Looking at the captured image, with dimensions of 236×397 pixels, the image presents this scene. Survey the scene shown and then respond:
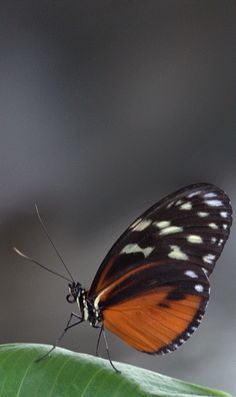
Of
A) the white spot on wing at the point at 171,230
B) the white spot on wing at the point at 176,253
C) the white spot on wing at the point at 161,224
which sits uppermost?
the white spot on wing at the point at 161,224

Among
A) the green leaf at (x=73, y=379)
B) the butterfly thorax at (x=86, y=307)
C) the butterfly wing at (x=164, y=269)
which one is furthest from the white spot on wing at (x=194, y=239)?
the green leaf at (x=73, y=379)

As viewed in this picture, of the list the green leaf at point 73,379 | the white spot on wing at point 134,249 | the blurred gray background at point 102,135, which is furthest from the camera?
the blurred gray background at point 102,135

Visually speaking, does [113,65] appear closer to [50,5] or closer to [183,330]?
[50,5]

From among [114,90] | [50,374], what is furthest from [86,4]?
[50,374]

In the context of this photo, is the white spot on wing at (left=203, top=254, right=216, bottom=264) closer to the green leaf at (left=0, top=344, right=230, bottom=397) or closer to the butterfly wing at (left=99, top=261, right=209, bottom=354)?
the butterfly wing at (left=99, top=261, right=209, bottom=354)

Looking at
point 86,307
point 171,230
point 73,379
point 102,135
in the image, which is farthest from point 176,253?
point 102,135

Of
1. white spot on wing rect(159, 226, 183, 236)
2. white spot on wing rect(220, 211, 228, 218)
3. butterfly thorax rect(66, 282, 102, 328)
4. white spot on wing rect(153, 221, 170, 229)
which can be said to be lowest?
butterfly thorax rect(66, 282, 102, 328)

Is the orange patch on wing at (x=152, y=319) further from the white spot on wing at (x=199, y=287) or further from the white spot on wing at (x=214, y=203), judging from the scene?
the white spot on wing at (x=214, y=203)

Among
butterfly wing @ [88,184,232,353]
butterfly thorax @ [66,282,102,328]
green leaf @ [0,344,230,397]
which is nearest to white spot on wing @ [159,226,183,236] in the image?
butterfly wing @ [88,184,232,353]
